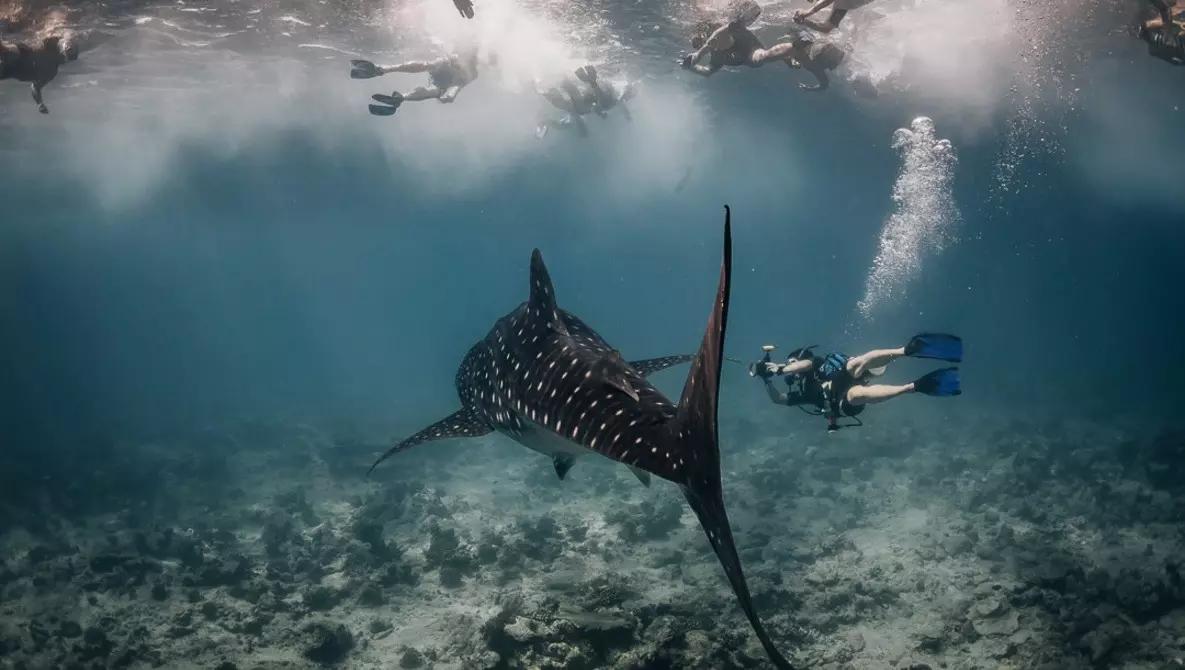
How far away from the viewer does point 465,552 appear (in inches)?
481

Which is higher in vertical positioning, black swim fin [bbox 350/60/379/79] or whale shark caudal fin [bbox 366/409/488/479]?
black swim fin [bbox 350/60/379/79]

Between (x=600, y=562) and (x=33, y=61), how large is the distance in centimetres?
1800

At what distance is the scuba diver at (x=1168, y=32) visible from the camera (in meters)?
13.9

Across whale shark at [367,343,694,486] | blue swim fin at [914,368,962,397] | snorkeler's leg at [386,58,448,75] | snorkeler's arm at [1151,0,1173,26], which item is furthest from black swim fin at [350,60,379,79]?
snorkeler's arm at [1151,0,1173,26]

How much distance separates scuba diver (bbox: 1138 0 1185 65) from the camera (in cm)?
1386

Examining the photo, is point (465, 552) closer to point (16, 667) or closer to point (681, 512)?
point (681, 512)

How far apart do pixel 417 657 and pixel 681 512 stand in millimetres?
6958

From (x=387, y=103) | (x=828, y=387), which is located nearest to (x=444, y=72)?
(x=387, y=103)

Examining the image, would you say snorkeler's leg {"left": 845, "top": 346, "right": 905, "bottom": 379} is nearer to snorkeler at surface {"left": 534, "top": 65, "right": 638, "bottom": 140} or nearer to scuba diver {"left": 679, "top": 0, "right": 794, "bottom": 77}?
scuba diver {"left": 679, "top": 0, "right": 794, "bottom": 77}

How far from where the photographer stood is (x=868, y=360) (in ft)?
33.6

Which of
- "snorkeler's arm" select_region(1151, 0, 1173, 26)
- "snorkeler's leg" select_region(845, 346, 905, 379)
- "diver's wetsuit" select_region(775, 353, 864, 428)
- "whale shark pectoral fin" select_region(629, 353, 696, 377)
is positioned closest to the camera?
"whale shark pectoral fin" select_region(629, 353, 696, 377)

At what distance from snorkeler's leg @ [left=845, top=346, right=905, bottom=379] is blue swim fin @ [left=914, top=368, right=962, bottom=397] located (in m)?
0.60

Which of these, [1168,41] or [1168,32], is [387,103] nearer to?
[1168,32]

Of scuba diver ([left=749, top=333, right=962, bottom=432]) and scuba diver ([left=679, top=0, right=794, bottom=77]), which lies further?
scuba diver ([left=679, top=0, right=794, bottom=77])
